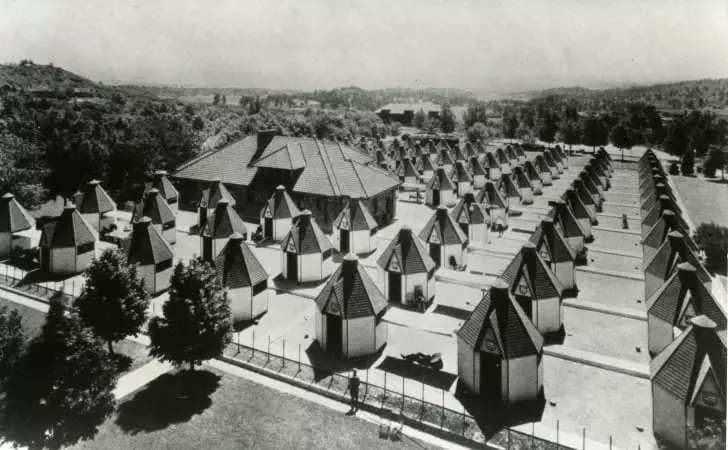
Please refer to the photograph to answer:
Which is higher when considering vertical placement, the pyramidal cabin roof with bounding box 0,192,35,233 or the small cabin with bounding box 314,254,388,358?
the pyramidal cabin roof with bounding box 0,192,35,233

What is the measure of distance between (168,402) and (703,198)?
2684 inches

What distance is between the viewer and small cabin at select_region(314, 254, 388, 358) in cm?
2384

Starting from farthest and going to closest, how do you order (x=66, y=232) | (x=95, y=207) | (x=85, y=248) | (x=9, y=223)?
(x=95, y=207)
(x=9, y=223)
(x=85, y=248)
(x=66, y=232)

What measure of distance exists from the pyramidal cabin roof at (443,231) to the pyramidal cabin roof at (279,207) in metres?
12.9

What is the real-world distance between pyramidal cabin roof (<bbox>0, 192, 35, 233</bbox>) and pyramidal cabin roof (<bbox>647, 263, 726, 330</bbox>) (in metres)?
43.7

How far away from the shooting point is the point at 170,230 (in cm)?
4250

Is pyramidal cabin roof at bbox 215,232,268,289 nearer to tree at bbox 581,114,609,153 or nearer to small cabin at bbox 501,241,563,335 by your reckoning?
small cabin at bbox 501,241,563,335

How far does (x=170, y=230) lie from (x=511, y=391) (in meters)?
32.5

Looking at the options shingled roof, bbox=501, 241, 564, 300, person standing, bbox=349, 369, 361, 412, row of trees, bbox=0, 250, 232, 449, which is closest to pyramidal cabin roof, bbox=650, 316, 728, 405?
shingled roof, bbox=501, 241, 564, 300

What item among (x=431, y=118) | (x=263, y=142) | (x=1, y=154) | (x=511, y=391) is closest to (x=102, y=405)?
(x=511, y=391)

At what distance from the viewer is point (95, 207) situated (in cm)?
4481

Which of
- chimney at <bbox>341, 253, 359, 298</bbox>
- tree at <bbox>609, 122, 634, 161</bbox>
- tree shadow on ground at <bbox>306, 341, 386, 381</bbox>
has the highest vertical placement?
tree at <bbox>609, 122, 634, 161</bbox>

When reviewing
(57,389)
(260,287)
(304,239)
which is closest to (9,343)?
(57,389)

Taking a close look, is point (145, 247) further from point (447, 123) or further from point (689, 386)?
point (447, 123)
